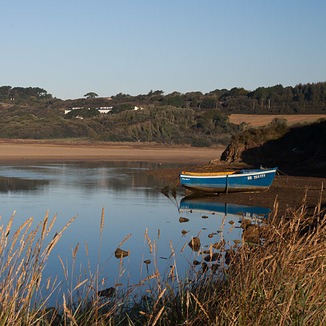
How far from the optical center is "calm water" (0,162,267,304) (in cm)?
1229

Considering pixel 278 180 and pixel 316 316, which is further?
pixel 278 180

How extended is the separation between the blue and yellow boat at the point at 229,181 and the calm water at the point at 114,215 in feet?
3.80

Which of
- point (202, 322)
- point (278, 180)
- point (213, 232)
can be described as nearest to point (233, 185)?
point (278, 180)

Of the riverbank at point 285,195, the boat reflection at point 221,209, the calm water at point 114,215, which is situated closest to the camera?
the calm water at point 114,215

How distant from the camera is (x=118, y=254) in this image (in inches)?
492

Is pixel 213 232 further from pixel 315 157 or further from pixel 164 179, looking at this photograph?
pixel 315 157

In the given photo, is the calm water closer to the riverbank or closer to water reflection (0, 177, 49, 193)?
water reflection (0, 177, 49, 193)

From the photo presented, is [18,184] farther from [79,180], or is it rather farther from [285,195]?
[285,195]

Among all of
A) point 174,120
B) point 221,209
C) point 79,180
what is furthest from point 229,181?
point 174,120

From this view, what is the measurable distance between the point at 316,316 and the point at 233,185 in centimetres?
1979

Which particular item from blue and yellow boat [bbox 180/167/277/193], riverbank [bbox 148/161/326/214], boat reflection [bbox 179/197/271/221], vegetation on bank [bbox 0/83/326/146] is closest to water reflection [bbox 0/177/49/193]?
riverbank [bbox 148/161/326/214]

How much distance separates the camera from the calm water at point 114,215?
1229 cm

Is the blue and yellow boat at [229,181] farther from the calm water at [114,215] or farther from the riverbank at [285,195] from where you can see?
the calm water at [114,215]

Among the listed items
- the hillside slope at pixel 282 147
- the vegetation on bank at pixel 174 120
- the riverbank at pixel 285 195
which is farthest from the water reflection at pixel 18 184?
the vegetation on bank at pixel 174 120
